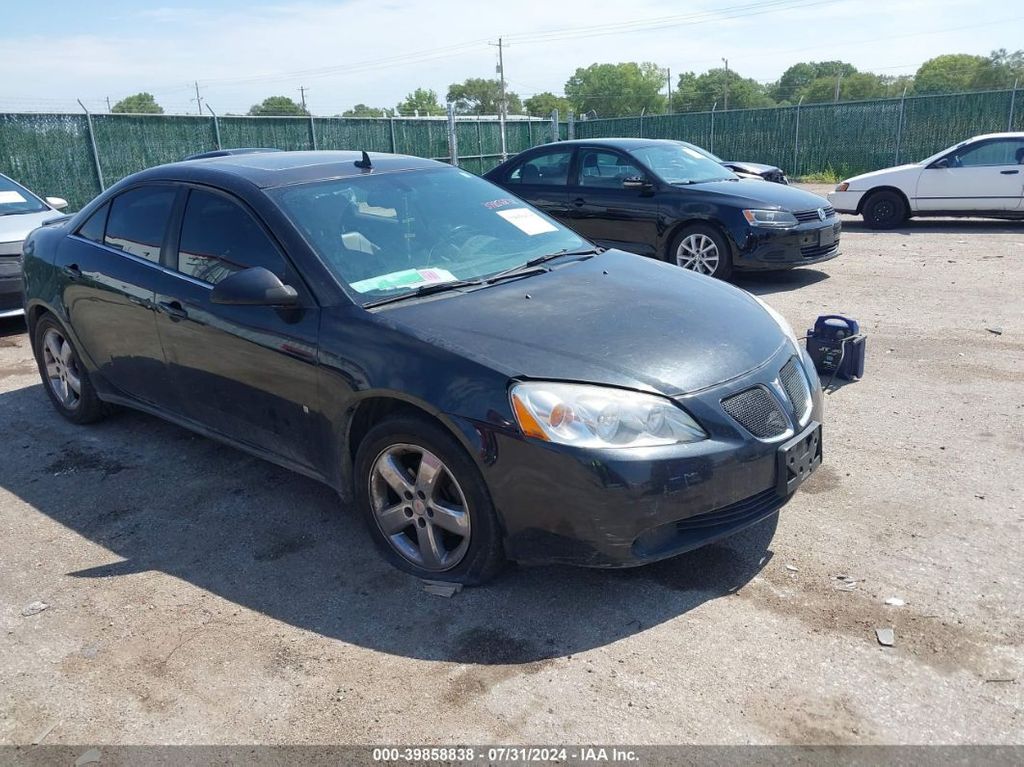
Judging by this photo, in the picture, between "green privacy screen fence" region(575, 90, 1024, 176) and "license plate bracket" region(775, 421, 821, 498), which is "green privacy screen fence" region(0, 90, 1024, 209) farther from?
"license plate bracket" region(775, 421, 821, 498)

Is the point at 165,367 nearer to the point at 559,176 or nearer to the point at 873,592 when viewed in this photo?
the point at 873,592

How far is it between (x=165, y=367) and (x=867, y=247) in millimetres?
10051

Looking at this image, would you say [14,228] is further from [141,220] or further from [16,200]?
[141,220]

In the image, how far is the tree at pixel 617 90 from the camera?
109 metres

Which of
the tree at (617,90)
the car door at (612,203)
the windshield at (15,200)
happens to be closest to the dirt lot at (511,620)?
the car door at (612,203)

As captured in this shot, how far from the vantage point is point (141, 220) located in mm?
4773

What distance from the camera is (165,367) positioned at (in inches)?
179

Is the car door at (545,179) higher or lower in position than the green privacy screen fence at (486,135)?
lower

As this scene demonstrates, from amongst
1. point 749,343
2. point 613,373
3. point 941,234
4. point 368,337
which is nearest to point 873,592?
point 749,343

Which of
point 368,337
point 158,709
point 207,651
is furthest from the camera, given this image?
point 368,337

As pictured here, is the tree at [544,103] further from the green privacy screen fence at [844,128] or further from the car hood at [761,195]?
the car hood at [761,195]

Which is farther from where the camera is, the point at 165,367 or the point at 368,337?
the point at 165,367

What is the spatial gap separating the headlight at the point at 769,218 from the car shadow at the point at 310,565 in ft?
18.4

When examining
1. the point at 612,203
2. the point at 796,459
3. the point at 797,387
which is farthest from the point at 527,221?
the point at 612,203
